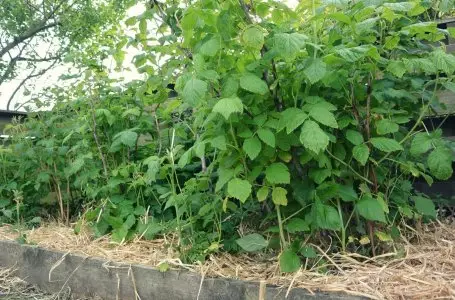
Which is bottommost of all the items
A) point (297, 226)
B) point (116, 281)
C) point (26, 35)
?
point (116, 281)

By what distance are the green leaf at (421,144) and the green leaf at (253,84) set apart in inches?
24.9

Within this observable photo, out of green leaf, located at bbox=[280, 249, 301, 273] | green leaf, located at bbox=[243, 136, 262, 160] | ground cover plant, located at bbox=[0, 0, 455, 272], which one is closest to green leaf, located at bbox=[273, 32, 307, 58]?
ground cover plant, located at bbox=[0, 0, 455, 272]

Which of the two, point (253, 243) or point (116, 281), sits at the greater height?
point (253, 243)

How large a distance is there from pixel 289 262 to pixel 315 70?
2.45ft

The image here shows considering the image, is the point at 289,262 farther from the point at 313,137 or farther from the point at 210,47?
the point at 210,47

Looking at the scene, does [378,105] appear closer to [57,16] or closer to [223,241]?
[223,241]

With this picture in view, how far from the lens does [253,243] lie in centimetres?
196

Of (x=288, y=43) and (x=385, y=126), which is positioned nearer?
(x=288, y=43)

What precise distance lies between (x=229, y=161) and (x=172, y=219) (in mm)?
950

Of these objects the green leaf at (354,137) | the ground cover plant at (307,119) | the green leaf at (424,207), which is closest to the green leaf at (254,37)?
the ground cover plant at (307,119)

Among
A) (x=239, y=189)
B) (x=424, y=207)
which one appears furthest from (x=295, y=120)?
(x=424, y=207)

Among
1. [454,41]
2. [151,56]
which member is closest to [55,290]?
[151,56]

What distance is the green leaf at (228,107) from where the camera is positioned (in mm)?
1633

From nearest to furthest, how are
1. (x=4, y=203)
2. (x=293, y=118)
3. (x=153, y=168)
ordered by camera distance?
(x=293, y=118), (x=153, y=168), (x=4, y=203)
